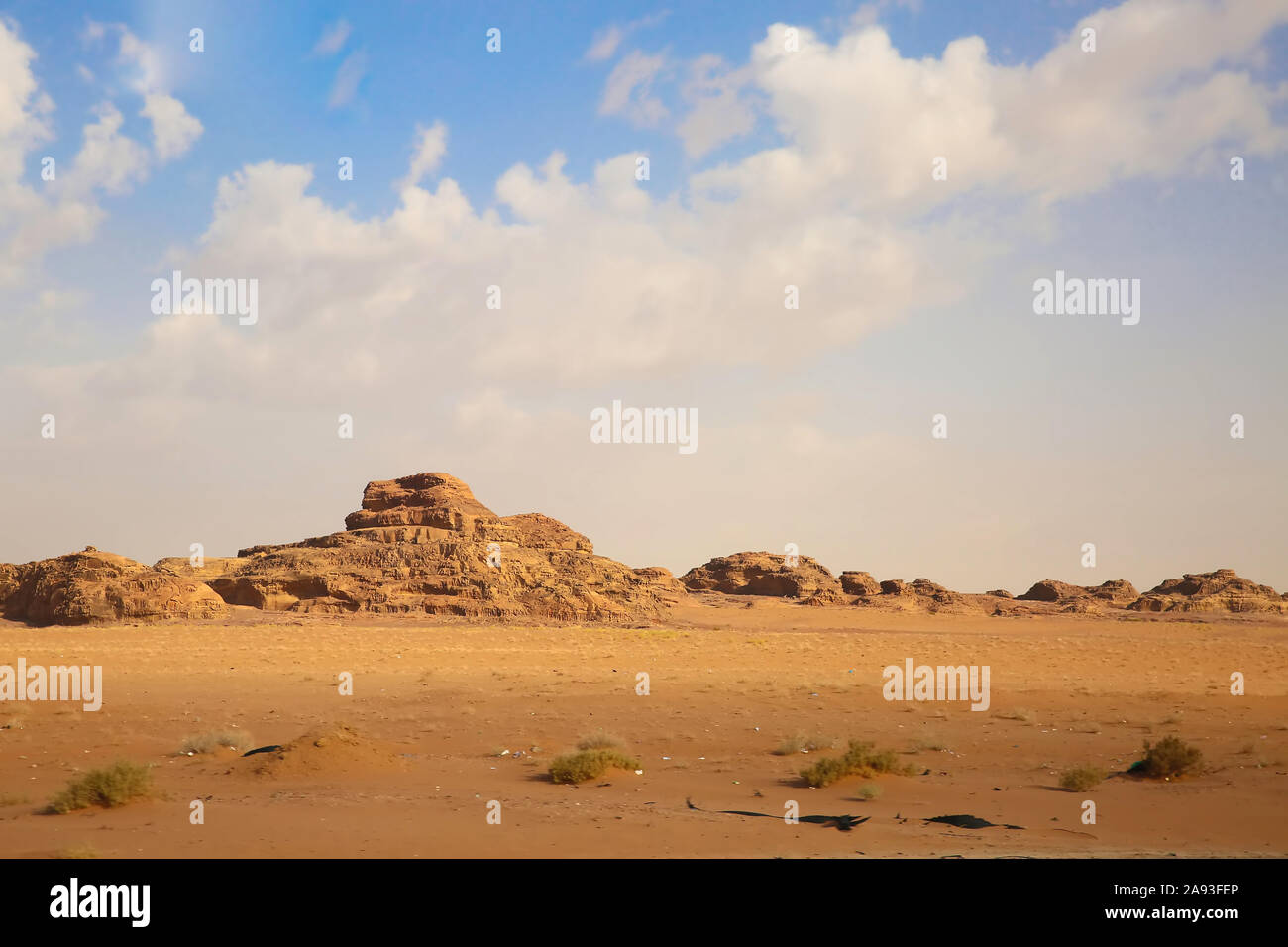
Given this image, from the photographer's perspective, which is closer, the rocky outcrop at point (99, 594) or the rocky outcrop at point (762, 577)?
the rocky outcrop at point (99, 594)

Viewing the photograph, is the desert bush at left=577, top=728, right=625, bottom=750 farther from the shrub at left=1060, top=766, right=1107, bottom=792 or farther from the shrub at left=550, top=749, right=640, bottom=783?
the shrub at left=1060, top=766, right=1107, bottom=792

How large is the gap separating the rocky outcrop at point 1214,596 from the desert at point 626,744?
6303cm

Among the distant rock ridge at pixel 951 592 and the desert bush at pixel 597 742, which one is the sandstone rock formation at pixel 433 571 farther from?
the desert bush at pixel 597 742

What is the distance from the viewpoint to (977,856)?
25.9 feet

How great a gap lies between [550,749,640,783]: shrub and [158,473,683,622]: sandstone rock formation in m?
52.1

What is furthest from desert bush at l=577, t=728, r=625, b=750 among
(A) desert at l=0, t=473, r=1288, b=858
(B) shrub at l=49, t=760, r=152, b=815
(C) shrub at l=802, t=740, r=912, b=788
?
(B) shrub at l=49, t=760, r=152, b=815

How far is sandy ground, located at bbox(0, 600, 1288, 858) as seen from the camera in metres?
9.04

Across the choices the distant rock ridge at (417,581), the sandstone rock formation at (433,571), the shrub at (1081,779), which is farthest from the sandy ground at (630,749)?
the sandstone rock formation at (433,571)

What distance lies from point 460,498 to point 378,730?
2905 inches

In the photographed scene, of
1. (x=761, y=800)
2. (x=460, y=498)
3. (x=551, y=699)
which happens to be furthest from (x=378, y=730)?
(x=460, y=498)

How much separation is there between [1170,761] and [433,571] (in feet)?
204

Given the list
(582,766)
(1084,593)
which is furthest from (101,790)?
(1084,593)

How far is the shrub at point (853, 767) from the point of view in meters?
12.6
